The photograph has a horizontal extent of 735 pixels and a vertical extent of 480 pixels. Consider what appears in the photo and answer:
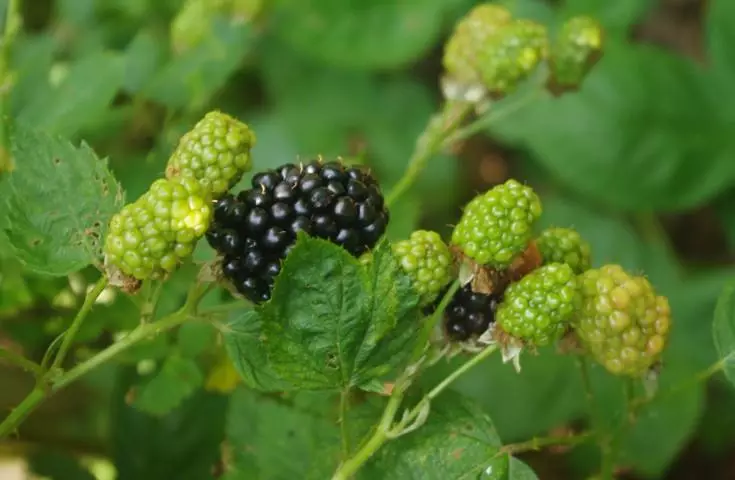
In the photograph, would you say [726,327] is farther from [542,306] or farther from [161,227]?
[161,227]

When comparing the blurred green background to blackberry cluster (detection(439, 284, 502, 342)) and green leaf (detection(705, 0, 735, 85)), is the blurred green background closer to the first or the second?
green leaf (detection(705, 0, 735, 85))

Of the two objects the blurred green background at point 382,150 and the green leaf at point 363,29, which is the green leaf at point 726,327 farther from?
the green leaf at point 363,29

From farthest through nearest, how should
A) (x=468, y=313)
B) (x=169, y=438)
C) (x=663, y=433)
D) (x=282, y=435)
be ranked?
(x=663, y=433) < (x=169, y=438) < (x=282, y=435) < (x=468, y=313)

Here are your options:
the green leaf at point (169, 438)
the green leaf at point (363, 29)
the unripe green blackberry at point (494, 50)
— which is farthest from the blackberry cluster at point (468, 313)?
the green leaf at point (363, 29)

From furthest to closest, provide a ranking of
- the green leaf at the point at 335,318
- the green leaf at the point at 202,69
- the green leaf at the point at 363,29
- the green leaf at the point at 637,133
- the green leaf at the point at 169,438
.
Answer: the green leaf at the point at 363,29 → the green leaf at the point at 637,133 → the green leaf at the point at 202,69 → the green leaf at the point at 169,438 → the green leaf at the point at 335,318

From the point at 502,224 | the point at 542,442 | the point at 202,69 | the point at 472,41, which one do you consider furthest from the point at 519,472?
the point at 202,69

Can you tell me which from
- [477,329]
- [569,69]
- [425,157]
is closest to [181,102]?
[425,157]
